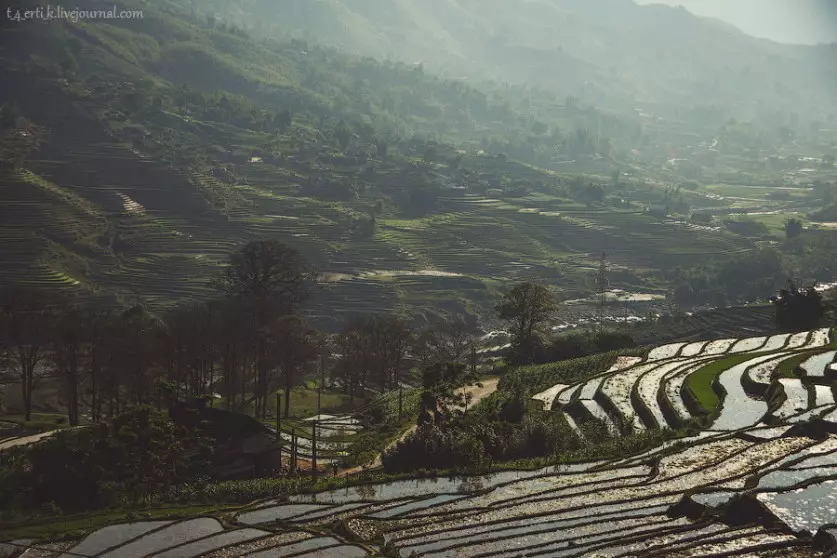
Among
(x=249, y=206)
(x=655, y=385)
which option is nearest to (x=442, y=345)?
(x=655, y=385)

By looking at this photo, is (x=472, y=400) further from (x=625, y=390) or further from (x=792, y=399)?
(x=792, y=399)

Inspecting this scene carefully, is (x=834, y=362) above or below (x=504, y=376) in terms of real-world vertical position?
above

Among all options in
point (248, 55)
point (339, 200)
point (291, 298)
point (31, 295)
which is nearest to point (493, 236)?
point (339, 200)

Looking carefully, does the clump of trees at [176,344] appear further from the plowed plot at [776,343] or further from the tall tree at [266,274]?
the plowed plot at [776,343]

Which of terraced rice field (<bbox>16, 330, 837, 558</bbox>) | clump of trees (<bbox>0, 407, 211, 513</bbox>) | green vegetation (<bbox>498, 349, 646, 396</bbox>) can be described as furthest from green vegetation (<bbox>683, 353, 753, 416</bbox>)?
clump of trees (<bbox>0, 407, 211, 513</bbox>)

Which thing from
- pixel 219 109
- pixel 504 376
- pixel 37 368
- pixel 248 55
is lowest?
pixel 37 368

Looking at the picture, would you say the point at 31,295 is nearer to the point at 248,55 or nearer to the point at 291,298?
the point at 291,298

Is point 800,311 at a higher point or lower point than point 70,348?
higher
